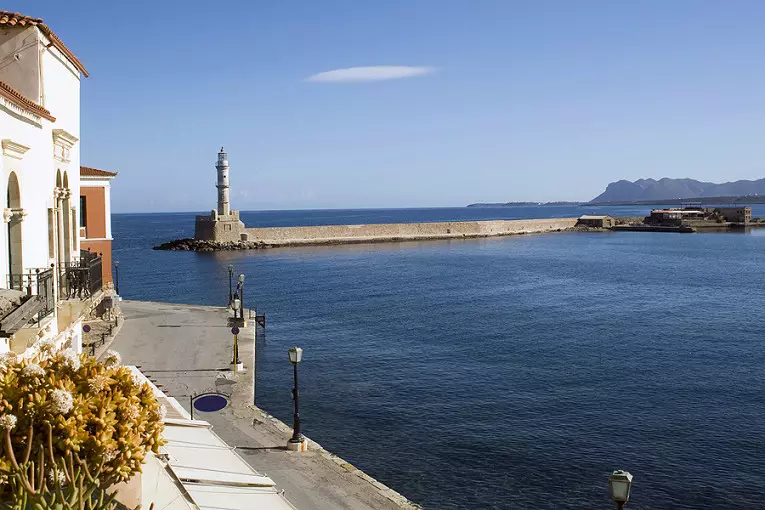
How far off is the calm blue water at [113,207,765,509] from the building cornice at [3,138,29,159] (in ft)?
38.7

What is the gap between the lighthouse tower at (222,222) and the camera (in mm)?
109000

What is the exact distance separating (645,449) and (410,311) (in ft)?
91.2

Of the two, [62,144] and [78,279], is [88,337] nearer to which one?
[78,279]

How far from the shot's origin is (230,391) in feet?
80.7

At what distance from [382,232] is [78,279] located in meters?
111

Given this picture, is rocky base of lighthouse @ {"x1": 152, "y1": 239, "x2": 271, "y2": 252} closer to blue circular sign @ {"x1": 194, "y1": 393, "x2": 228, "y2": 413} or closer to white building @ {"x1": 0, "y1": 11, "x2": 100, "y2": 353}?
blue circular sign @ {"x1": 194, "y1": 393, "x2": 228, "y2": 413}

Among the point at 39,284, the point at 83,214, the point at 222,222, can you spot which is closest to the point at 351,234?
the point at 222,222

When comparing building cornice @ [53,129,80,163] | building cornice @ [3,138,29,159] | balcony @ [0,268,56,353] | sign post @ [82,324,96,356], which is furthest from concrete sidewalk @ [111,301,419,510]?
building cornice @ [3,138,29,159]

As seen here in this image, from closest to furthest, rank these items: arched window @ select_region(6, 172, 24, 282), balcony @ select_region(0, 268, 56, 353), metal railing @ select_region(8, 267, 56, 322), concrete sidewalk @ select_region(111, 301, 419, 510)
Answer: balcony @ select_region(0, 268, 56, 353) < metal railing @ select_region(8, 267, 56, 322) < arched window @ select_region(6, 172, 24, 282) < concrete sidewalk @ select_region(111, 301, 419, 510)

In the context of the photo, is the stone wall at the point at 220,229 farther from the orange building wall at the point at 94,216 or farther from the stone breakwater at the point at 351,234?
the orange building wall at the point at 94,216

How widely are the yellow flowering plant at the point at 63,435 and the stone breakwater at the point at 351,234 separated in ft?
331

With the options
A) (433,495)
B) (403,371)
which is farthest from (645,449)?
(403,371)

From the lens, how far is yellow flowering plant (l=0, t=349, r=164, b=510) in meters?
6.52

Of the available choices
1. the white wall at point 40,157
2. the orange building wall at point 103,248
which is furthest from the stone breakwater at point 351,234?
the white wall at point 40,157
